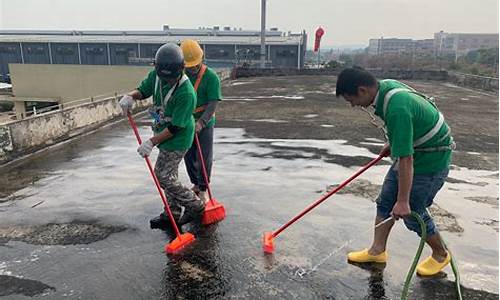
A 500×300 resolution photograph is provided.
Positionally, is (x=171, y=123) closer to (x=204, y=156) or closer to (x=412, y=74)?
(x=204, y=156)

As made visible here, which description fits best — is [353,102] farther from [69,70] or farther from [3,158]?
[69,70]

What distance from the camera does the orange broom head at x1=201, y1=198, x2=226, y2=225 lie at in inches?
179

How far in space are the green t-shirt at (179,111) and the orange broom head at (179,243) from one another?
0.87 metres

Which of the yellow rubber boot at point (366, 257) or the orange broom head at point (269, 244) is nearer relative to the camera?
the yellow rubber boot at point (366, 257)

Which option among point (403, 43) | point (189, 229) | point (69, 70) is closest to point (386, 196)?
point (189, 229)

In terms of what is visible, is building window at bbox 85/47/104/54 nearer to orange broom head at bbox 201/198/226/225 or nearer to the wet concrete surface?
the wet concrete surface

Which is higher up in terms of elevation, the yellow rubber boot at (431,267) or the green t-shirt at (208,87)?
the green t-shirt at (208,87)

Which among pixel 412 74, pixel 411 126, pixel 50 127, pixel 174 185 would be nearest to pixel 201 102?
pixel 174 185

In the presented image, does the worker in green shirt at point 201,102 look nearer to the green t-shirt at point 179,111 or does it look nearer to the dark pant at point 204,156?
the dark pant at point 204,156

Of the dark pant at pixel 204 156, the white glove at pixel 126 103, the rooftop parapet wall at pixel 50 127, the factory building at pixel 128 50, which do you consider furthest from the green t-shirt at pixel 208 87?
the factory building at pixel 128 50

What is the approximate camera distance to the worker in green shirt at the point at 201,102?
4.36m

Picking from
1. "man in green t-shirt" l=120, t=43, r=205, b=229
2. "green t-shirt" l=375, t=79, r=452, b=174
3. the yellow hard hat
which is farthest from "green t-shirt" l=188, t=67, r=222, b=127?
"green t-shirt" l=375, t=79, r=452, b=174

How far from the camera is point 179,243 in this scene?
3922 millimetres

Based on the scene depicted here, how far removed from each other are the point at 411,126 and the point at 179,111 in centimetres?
207
